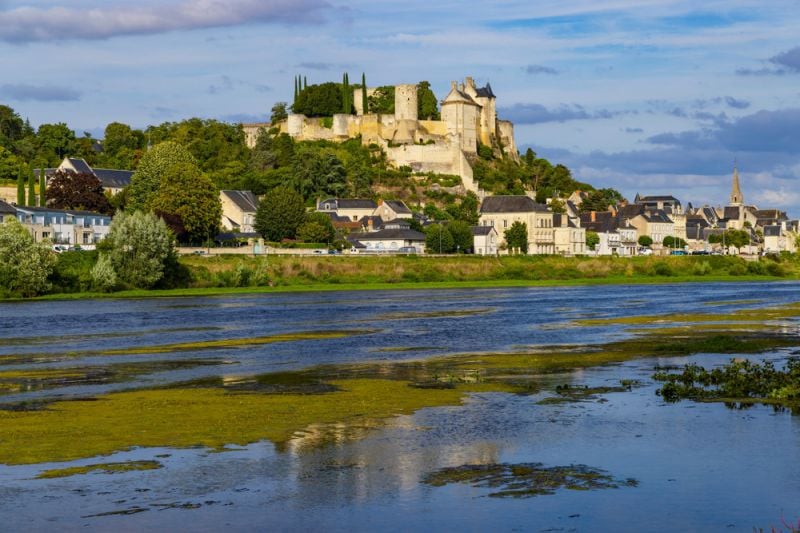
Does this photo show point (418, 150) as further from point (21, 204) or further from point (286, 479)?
point (286, 479)

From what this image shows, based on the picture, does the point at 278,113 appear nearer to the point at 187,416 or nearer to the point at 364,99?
the point at 364,99

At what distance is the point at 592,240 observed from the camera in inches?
6038

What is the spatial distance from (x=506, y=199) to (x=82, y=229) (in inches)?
2302

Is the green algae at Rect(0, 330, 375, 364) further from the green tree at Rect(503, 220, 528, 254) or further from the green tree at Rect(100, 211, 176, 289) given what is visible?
the green tree at Rect(503, 220, 528, 254)

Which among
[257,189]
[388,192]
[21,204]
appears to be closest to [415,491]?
[21,204]

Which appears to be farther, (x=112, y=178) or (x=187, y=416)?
(x=112, y=178)

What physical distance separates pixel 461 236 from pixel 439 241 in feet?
17.4

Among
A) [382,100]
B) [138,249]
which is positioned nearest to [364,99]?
[382,100]

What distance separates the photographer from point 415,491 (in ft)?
61.6

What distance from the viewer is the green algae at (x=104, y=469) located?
66.0 feet

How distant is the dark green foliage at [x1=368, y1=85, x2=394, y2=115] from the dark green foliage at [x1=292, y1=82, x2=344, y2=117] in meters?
5.58

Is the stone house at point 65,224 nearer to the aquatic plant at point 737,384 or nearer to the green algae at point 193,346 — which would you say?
the green algae at point 193,346

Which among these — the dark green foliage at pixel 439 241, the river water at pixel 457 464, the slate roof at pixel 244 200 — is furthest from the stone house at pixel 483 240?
the river water at pixel 457 464

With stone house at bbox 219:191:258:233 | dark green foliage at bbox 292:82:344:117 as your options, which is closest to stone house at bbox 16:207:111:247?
stone house at bbox 219:191:258:233
